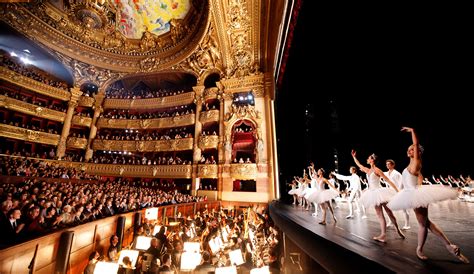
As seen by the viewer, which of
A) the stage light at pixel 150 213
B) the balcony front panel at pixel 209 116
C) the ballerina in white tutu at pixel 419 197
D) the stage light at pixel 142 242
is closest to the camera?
the ballerina in white tutu at pixel 419 197

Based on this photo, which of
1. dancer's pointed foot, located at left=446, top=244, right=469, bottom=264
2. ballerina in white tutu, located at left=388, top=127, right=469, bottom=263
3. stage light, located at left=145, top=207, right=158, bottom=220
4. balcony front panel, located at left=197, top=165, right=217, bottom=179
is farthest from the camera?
balcony front panel, located at left=197, top=165, right=217, bottom=179

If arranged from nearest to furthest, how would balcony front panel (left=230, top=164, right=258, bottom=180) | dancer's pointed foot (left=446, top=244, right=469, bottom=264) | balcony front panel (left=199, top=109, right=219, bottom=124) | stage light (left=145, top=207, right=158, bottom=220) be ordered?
dancer's pointed foot (left=446, top=244, right=469, bottom=264) → stage light (left=145, top=207, right=158, bottom=220) → balcony front panel (left=230, top=164, right=258, bottom=180) → balcony front panel (left=199, top=109, right=219, bottom=124)

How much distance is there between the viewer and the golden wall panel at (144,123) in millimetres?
14659

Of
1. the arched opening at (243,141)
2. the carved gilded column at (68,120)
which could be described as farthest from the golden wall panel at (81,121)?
the arched opening at (243,141)

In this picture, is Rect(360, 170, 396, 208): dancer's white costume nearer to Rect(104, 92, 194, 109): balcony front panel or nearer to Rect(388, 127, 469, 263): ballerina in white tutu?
Rect(388, 127, 469, 263): ballerina in white tutu

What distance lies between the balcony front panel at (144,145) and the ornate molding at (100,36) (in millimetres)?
6840

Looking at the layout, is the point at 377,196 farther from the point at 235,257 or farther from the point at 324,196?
the point at 235,257

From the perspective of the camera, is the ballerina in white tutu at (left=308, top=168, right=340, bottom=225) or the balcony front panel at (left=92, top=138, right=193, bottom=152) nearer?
the ballerina in white tutu at (left=308, top=168, right=340, bottom=225)

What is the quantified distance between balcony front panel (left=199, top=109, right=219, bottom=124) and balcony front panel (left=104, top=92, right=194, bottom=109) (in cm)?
204

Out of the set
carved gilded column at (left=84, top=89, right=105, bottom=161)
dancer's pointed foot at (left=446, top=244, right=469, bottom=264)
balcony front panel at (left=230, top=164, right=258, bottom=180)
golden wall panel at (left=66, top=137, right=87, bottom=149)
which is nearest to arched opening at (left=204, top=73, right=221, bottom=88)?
balcony front panel at (left=230, top=164, right=258, bottom=180)

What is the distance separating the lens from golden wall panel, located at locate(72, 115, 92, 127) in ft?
50.0

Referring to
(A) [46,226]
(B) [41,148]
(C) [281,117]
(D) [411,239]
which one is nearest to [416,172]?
(D) [411,239]

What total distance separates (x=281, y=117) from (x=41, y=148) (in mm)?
18133

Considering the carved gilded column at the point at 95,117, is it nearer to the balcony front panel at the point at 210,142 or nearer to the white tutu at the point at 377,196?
the balcony front panel at the point at 210,142
